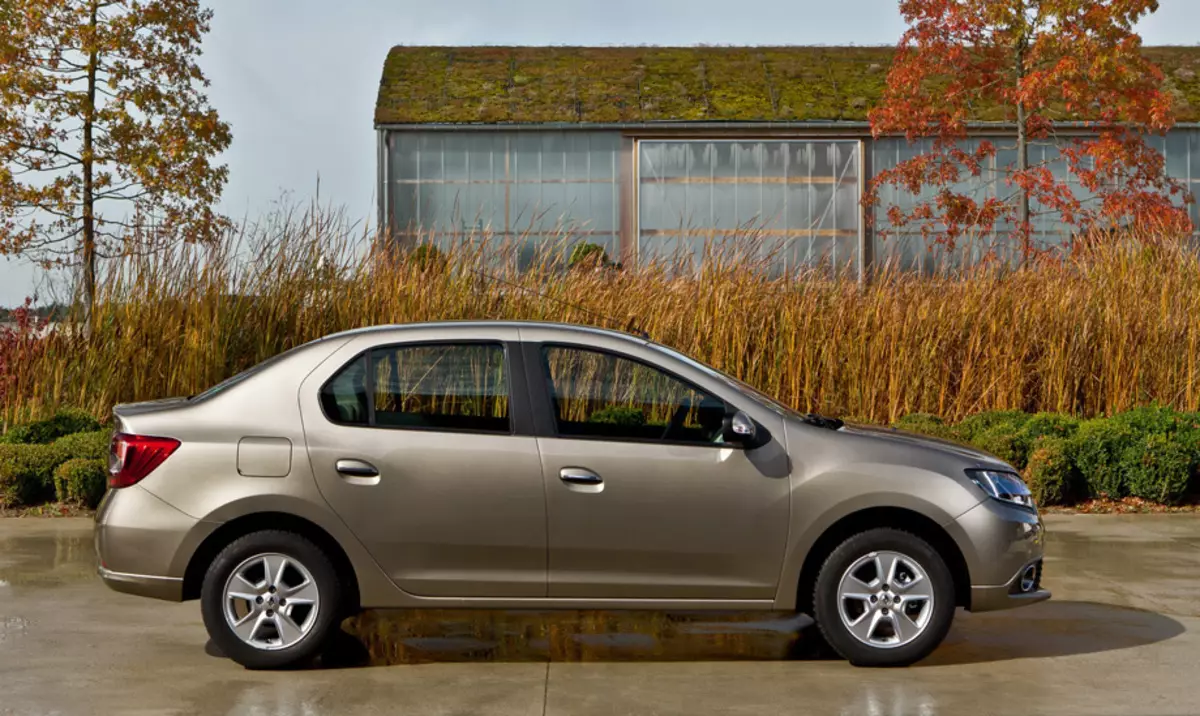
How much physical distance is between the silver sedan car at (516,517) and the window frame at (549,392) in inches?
0.5

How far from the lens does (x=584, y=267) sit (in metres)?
15.3

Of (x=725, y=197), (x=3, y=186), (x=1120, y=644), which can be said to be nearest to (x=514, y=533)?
(x=1120, y=644)

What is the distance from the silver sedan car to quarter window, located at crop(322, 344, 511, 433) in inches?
0.6

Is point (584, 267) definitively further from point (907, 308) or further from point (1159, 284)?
point (1159, 284)

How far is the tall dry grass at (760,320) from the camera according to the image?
45.9 ft

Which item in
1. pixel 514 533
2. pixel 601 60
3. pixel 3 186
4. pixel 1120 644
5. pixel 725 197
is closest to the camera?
pixel 514 533

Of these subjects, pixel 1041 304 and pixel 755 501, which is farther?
pixel 1041 304

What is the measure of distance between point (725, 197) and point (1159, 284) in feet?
58.3

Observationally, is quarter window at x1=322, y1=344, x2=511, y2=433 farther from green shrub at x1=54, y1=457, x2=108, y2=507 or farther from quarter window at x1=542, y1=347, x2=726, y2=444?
green shrub at x1=54, y1=457, x2=108, y2=507

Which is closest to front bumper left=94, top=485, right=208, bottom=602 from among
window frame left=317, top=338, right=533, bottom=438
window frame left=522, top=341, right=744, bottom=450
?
window frame left=317, top=338, right=533, bottom=438

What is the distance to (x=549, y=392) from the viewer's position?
6797 millimetres

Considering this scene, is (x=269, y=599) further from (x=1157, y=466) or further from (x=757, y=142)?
(x=757, y=142)

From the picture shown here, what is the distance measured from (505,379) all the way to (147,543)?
177cm

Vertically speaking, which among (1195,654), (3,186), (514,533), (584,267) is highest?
(3,186)
